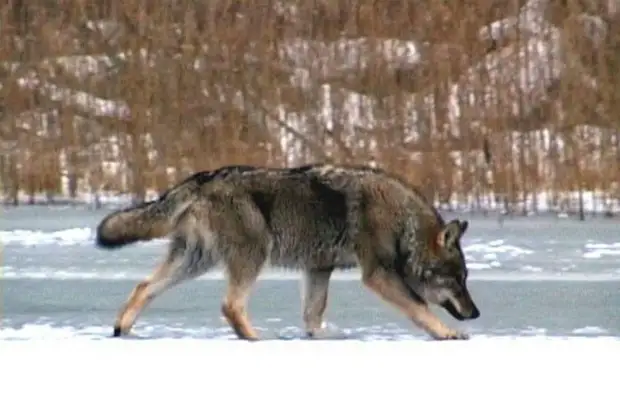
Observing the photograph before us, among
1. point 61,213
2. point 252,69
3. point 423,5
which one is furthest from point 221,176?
point 423,5

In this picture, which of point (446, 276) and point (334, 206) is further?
point (446, 276)

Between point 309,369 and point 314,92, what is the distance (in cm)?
1450

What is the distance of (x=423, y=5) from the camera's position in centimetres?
2127

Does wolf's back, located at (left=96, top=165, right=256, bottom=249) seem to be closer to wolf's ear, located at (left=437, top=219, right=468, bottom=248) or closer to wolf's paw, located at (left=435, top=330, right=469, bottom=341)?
wolf's ear, located at (left=437, top=219, right=468, bottom=248)

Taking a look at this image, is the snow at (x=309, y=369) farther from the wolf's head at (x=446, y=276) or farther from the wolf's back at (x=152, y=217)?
the wolf's head at (x=446, y=276)

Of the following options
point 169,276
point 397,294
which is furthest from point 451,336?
point 169,276

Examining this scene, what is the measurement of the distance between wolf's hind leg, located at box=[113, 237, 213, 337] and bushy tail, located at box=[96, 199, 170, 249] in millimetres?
115

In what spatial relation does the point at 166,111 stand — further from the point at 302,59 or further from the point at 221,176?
the point at 221,176

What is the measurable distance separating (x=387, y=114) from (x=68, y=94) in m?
4.59

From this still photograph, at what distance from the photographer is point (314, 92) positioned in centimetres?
1931

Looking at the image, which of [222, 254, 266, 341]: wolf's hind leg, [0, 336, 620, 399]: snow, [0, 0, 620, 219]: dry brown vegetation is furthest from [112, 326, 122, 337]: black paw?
[0, 0, 620, 219]: dry brown vegetation

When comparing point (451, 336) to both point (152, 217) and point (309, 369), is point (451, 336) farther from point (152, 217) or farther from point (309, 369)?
point (309, 369)

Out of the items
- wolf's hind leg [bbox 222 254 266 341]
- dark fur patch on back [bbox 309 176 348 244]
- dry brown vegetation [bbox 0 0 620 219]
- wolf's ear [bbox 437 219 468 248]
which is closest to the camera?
wolf's hind leg [bbox 222 254 266 341]

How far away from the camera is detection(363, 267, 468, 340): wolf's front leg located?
7.30 m
